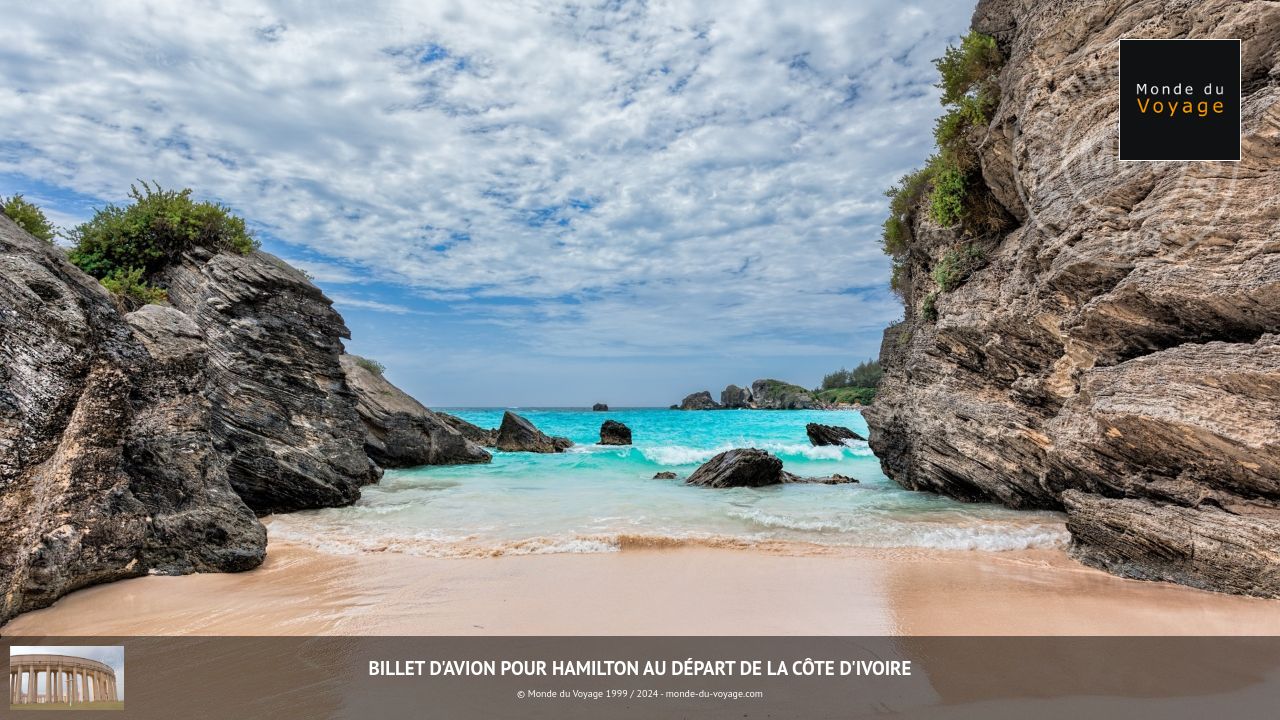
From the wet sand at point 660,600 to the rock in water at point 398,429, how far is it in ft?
51.8

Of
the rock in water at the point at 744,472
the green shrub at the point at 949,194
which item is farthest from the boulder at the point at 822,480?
the green shrub at the point at 949,194

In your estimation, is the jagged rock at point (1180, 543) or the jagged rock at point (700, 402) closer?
the jagged rock at point (1180, 543)

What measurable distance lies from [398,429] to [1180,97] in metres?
23.8

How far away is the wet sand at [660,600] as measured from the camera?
5.43 m

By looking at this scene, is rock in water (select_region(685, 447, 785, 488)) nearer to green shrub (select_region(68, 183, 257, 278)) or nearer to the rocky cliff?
the rocky cliff

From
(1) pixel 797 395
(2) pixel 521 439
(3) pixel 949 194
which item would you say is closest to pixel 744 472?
(3) pixel 949 194

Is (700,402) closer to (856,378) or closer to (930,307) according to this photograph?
(856,378)

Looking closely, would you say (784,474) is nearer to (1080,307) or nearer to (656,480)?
(656,480)

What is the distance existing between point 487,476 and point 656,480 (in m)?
5.65

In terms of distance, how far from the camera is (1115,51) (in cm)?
885

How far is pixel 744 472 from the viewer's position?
17641mm

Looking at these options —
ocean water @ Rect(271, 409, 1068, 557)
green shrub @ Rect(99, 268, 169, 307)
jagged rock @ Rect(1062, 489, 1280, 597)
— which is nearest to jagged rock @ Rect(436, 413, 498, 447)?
ocean water @ Rect(271, 409, 1068, 557)

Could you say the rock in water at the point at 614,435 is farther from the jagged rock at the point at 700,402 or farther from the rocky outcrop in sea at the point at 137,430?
the jagged rock at the point at 700,402
